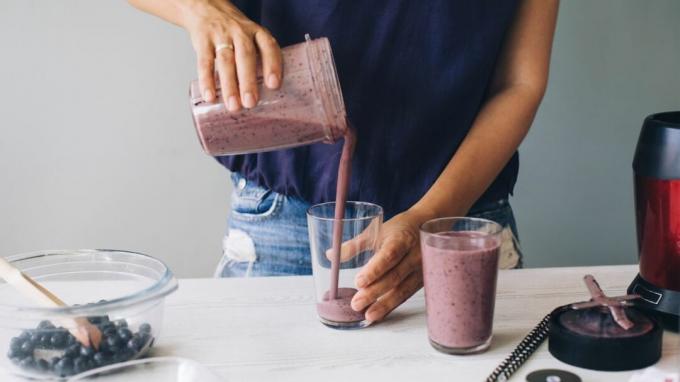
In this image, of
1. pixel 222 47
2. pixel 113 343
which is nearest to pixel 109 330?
pixel 113 343

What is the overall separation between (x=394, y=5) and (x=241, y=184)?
41 cm

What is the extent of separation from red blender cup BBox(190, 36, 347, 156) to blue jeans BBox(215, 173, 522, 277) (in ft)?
1.14

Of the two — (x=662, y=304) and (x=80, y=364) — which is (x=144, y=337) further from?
(x=662, y=304)

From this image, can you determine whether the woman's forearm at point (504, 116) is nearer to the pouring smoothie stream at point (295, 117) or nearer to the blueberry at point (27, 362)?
the pouring smoothie stream at point (295, 117)

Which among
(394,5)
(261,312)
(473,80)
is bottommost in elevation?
(261,312)

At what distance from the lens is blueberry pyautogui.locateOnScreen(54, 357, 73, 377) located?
2.95 ft

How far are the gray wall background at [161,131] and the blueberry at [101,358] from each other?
1.29m

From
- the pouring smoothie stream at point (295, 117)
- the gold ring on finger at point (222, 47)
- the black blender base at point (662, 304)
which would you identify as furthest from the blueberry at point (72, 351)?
the black blender base at point (662, 304)

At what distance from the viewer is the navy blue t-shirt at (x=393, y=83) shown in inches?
51.9

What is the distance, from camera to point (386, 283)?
1.04 meters

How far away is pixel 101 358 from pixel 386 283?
1.18ft

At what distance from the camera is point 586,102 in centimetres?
219

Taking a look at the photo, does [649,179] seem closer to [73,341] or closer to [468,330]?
[468,330]

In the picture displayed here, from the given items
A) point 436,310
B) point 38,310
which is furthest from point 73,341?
point 436,310
